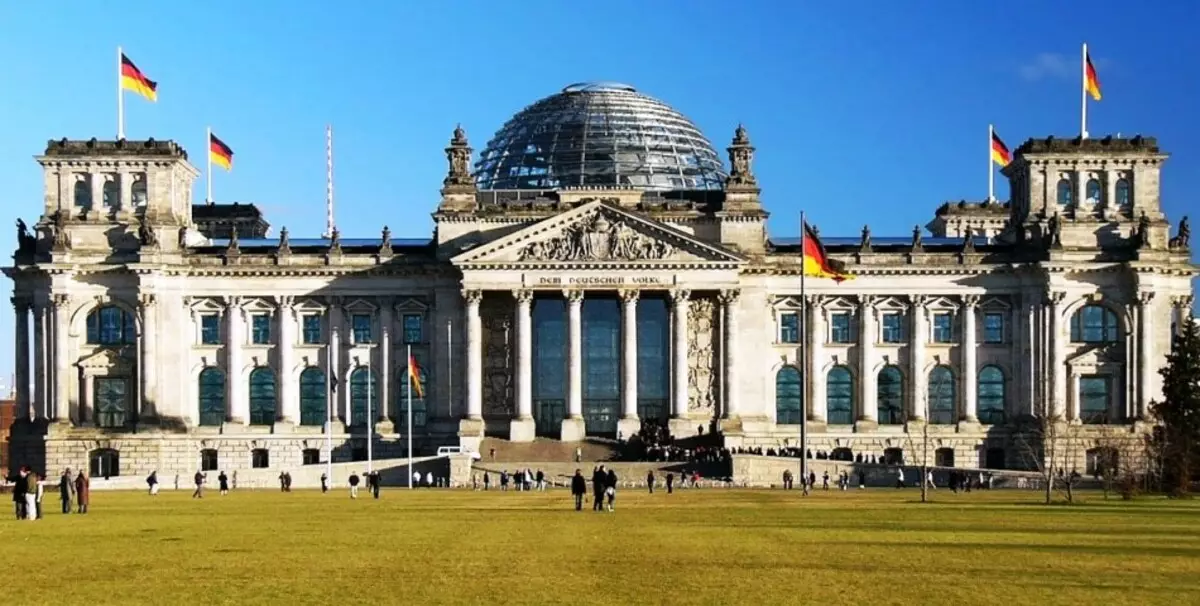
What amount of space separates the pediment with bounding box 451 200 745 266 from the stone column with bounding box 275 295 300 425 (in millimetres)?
13929

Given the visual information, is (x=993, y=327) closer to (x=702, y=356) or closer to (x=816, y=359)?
(x=816, y=359)

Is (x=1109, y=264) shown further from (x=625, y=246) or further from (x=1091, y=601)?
(x=1091, y=601)

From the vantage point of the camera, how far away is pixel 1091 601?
4081 cm

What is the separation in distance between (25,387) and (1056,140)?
72149 millimetres

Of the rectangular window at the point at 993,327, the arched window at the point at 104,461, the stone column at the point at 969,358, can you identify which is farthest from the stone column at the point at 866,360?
the arched window at the point at 104,461

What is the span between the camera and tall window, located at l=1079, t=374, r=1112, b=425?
14150 centimetres

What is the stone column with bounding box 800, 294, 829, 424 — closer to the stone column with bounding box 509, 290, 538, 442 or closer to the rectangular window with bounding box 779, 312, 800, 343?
the rectangular window with bounding box 779, 312, 800, 343

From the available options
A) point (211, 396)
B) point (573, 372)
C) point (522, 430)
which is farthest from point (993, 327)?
point (211, 396)

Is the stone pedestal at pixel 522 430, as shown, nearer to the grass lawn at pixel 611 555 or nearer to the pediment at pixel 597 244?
the pediment at pixel 597 244

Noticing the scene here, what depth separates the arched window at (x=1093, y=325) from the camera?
466ft

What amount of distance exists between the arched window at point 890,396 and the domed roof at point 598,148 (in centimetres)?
2041

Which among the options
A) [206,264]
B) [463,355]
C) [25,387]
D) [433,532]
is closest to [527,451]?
[463,355]

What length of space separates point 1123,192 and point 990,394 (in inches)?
653

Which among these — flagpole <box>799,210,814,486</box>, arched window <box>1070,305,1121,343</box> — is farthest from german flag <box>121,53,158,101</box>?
arched window <box>1070,305,1121,343</box>
